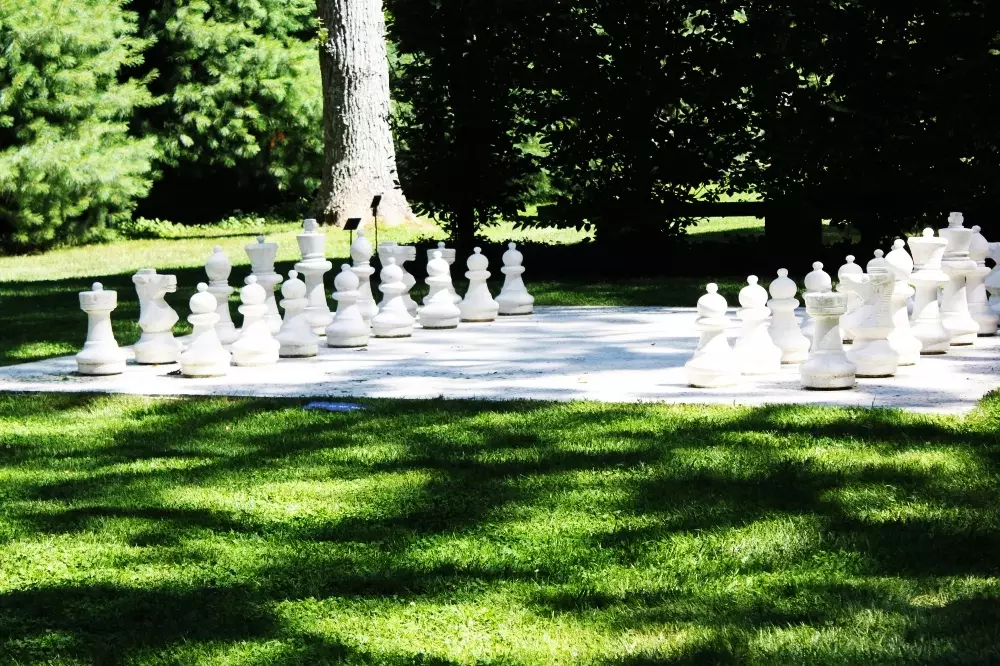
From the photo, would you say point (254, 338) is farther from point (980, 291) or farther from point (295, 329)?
point (980, 291)

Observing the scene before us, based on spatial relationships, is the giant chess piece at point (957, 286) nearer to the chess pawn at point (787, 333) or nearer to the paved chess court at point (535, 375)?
the paved chess court at point (535, 375)

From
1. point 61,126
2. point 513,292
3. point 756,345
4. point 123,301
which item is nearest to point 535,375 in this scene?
point 756,345

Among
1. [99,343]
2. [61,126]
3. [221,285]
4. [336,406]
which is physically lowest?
[336,406]

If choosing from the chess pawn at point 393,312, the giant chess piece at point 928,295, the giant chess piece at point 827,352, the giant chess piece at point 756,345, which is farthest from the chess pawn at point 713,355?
the chess pawn at point 393,312

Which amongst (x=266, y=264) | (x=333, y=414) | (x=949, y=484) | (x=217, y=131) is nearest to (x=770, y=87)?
(x=266, y=264)

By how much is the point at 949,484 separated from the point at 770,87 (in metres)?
7.92

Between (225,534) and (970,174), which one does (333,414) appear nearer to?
(225,534)

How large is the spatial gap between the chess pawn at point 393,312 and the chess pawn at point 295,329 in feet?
2.55

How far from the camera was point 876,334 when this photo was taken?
6.82 m

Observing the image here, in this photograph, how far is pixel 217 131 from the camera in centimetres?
2292

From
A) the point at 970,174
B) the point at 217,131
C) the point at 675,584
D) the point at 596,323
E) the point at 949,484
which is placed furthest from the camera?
the point at 217,131

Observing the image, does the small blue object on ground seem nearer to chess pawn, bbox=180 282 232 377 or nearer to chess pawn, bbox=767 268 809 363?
chess pawn, bbox=180 282 232 377

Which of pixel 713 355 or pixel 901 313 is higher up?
pixel 901 313

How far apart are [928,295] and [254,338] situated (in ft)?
11.8
